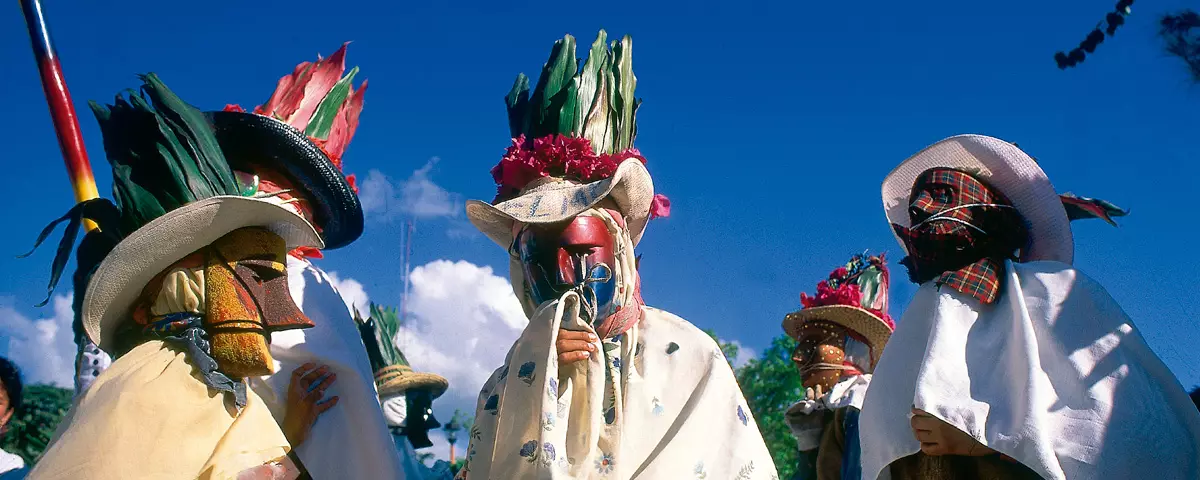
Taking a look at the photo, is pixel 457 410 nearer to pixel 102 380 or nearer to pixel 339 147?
pixel 339 147

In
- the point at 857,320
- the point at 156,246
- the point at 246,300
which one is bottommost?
the point at 246,300

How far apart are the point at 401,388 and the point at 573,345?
17.7ft

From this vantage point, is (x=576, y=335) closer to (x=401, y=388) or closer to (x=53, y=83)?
(x=53, y=83)

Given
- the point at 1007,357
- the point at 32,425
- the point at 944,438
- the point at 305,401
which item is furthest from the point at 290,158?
the point at 32,425

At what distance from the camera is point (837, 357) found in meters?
7.13

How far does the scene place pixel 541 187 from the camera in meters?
4.97

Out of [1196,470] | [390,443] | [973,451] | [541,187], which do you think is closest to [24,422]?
[390,443]

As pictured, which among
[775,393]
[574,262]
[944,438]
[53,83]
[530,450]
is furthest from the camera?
[775,393]

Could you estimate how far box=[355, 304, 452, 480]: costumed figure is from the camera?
9.38 metres

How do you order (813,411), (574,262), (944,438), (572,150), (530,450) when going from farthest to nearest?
(813,411) < (572,150) < (574,262) < (530,450) < (944,438)

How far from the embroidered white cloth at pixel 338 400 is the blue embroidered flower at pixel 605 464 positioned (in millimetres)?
1088

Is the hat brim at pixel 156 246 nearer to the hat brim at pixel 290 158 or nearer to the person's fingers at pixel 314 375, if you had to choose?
the hat brim at pixel 290 158

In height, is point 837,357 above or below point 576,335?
above

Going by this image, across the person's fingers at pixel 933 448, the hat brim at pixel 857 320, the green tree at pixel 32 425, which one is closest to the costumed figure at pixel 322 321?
the person's fingers at pixel 933 448
